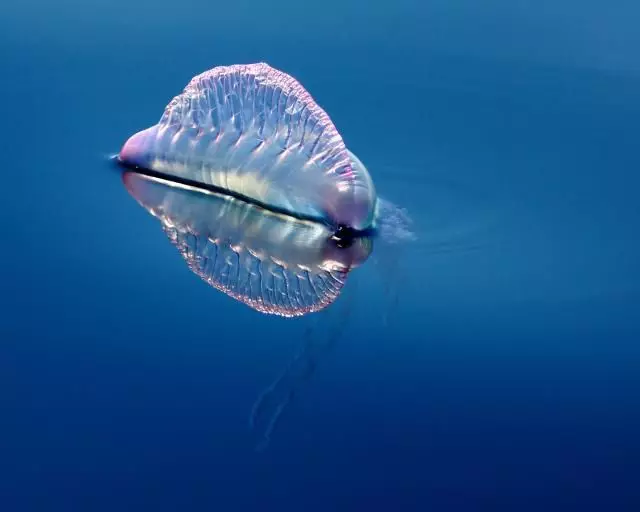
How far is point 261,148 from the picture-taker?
2168 millimetres

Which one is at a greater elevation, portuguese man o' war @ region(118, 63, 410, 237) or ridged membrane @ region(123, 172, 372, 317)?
portuguese man o' war @ region(118, 63, 410, 237)

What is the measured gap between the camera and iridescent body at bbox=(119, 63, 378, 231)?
2039 mm

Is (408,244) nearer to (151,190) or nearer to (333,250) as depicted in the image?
(333,250)

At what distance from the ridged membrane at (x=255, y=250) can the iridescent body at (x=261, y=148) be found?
0.14 ft

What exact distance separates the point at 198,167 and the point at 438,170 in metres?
0.56

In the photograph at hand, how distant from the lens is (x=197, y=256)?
6.66ft

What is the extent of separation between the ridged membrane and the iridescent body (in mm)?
42

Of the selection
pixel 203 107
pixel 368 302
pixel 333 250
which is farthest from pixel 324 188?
pixel 203 107

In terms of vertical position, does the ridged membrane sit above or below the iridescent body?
below

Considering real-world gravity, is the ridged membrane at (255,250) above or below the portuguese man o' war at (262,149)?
below

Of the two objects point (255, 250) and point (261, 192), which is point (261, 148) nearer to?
point (261, 192)

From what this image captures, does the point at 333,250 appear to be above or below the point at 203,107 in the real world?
below

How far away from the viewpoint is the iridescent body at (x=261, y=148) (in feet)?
6.69

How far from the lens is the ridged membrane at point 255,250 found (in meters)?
1.94
